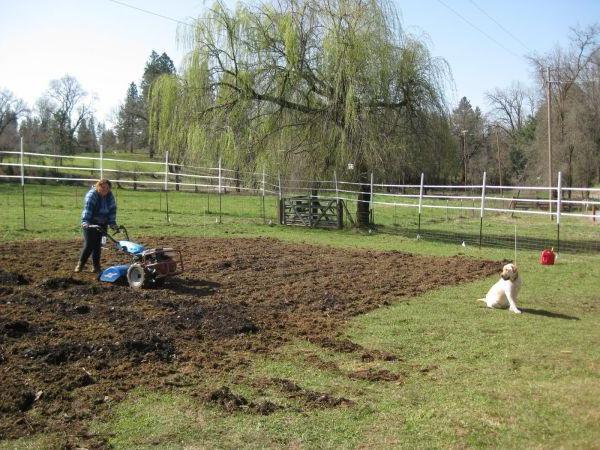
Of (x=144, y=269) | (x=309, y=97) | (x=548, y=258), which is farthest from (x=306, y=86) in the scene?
(x=144, y=269)

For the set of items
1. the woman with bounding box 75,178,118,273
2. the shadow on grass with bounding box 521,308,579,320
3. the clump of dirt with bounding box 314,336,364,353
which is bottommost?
the clump of dirt with bounding box 314,336,364,353

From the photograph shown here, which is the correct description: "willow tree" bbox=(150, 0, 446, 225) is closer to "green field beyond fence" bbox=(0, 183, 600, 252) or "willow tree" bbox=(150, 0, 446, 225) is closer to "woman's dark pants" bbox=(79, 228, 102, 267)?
"green field beyond fence" bbox=(0, 183, 600, 252)

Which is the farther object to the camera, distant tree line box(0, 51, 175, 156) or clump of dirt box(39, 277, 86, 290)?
distant tree line box(0, 51, 175, 156)

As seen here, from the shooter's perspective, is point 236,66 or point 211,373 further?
point 236,66

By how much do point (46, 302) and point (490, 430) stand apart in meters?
5.59

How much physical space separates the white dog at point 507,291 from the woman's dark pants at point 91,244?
6.20 m

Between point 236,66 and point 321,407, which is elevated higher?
point 236,66

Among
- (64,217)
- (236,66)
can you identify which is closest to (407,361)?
(236,66)

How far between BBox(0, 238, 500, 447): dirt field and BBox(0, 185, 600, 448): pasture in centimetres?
2

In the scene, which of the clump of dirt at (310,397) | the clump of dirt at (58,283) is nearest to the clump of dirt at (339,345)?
the clump of dirt at (310,397)

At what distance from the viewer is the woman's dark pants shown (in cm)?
927

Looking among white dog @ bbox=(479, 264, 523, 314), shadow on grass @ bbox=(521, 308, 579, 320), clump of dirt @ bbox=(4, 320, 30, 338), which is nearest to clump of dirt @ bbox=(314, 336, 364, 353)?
white dog @ bbox=(479, 264, 523, 314)

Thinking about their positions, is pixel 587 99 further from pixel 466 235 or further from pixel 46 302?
pixel 46 302

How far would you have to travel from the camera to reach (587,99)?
141 ft
